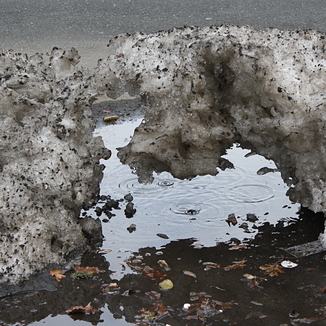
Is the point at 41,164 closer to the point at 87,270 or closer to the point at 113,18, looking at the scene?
the point at 87,270

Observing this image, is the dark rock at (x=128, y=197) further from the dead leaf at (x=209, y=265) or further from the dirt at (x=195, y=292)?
the dead leaf at (x=209, y=265)

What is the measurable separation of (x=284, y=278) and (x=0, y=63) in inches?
111

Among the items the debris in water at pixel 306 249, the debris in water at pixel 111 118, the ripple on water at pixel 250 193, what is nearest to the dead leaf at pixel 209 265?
the debris in water at pixel 306 249

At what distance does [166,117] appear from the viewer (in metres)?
4.25

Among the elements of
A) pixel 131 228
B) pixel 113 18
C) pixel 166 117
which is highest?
pixel 113 18

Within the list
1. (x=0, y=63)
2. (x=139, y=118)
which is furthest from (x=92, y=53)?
(x=0, y=63)

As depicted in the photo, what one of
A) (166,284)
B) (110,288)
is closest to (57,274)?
(110,288)

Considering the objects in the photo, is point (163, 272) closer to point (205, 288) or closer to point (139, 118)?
point (205, 288)

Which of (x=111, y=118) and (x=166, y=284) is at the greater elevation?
(x=111, y=118)

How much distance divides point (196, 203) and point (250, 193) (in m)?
0.56

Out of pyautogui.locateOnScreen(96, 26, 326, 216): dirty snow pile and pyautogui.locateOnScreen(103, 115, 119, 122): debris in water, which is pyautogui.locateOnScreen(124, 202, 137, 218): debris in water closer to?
pyautogui.locateOnScreen(96, 26, 326, 216): dirty snow pile

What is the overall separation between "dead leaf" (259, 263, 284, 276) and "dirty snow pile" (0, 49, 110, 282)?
4.60 ft

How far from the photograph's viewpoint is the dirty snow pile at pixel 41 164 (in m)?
3.83

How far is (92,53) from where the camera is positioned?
1072 cm
